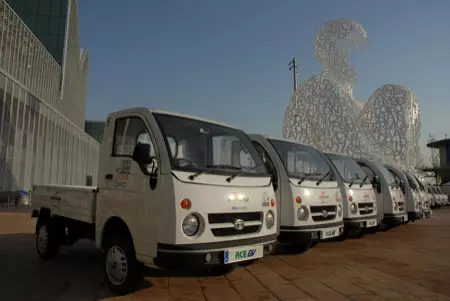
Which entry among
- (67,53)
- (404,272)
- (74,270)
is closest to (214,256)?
(74,270)

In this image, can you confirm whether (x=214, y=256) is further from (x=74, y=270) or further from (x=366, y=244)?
(x=366, y=244)

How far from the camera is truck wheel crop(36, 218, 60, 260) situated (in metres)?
6.54

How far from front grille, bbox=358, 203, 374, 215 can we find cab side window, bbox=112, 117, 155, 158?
568 cm

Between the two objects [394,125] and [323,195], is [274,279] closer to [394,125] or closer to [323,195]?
[323,195]

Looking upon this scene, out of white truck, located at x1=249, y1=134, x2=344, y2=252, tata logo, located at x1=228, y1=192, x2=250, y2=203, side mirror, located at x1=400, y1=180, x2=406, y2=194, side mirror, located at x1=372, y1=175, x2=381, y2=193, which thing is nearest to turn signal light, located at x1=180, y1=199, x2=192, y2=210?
tata logo, located at x1=228, y1=192, x2=250, y2=203

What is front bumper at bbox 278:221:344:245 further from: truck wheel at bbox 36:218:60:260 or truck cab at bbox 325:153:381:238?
truck wheel at bbox 36:218:60:260

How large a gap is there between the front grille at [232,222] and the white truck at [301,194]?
171cm

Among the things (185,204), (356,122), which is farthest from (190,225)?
(356,122)

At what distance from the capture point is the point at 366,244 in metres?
9.09

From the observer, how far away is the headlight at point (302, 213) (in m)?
6.25

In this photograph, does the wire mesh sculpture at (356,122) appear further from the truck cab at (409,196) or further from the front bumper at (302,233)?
the front bumper at (302,233)

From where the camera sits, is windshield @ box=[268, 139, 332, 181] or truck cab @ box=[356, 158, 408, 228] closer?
windshield @ box=[268, 139, 332, 181]

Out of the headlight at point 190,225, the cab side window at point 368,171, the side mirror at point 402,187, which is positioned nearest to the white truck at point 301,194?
the headlight at point 190,225

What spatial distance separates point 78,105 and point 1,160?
28.9 meters
